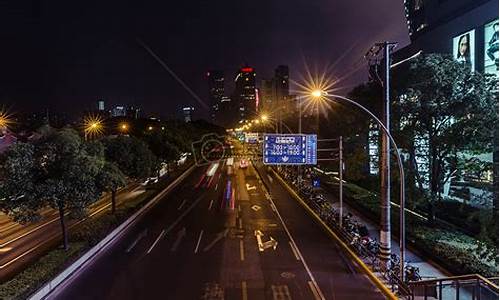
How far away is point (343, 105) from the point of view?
3988cm

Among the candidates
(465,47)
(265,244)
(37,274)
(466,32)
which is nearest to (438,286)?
(265,244)

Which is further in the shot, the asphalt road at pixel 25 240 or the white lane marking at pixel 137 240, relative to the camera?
the white lane marking at pixel 137 240

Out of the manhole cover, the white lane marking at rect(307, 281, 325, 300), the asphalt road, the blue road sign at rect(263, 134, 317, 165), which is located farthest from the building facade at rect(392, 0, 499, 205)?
the asphalt road

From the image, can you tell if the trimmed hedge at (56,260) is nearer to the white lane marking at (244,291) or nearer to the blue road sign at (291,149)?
the white lane marking at (244,291)

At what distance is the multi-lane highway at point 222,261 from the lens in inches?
711

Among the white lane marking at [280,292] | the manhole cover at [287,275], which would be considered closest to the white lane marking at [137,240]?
the manhole cover at [287,275]

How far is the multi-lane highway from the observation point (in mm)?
18047

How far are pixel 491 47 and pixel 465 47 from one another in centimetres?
374

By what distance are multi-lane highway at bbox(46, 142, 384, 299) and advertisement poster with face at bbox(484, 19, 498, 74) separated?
19.3 metres

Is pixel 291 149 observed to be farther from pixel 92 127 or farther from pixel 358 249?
pixel 92 127

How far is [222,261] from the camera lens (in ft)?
73.0

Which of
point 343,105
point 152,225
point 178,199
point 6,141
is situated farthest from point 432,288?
point 6,141

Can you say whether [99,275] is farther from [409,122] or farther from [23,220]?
[409,122]

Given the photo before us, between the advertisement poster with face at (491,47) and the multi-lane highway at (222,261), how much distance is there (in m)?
19.3
